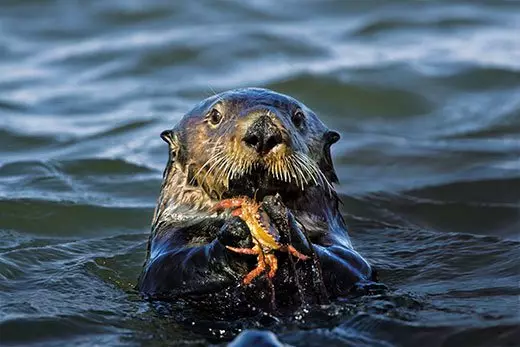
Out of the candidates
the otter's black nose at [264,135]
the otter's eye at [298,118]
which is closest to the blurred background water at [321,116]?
the otter's black nose at [264,135]

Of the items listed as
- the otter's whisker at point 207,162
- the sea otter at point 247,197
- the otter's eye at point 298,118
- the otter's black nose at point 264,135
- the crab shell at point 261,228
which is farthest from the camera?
the otter's eye at point 298,118

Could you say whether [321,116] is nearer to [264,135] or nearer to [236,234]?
[264,135]

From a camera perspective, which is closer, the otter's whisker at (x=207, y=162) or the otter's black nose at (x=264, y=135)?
the otter's black nose at (x=264, y=135)

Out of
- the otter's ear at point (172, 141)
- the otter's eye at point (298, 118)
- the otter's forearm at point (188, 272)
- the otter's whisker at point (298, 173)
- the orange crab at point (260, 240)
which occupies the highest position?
the otter's eye at point (298, 118)

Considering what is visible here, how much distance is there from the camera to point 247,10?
44.6ft

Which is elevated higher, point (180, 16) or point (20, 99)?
point (180, 16)

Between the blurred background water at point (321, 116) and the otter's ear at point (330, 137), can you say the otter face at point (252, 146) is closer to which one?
the otter's ear at point (330, 137)

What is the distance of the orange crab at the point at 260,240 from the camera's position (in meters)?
4.49

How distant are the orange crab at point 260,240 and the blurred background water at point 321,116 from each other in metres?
0.23

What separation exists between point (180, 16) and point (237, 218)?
8.99 meters

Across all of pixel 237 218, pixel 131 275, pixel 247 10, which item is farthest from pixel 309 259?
pixel 247 10

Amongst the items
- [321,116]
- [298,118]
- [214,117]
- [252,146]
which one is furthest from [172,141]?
[321,116]

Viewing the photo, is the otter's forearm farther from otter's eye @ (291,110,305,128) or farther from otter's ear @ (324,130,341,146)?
otter's ear @ (324,130,341,146)

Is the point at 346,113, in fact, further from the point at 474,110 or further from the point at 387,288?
the point at 387,288
